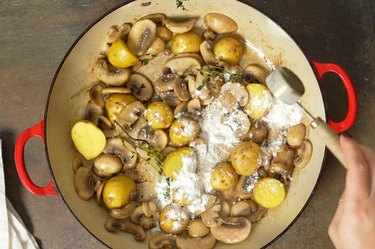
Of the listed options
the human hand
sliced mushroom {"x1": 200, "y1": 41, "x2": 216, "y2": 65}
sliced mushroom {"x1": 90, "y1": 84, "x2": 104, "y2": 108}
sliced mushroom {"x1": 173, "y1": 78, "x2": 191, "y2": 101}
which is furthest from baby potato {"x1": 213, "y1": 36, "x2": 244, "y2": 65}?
the human hand

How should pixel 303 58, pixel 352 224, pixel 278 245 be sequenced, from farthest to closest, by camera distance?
pixel 278 245 < pixel 303 58 < pixel 352 224

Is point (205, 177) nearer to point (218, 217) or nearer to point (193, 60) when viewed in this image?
point (218, 217)

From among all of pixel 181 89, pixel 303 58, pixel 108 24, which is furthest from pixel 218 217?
pixel 108 24

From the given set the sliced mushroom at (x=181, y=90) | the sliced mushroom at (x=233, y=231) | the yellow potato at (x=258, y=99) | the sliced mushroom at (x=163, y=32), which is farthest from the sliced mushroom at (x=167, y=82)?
the sliced mushroom at (x=233, y=231)

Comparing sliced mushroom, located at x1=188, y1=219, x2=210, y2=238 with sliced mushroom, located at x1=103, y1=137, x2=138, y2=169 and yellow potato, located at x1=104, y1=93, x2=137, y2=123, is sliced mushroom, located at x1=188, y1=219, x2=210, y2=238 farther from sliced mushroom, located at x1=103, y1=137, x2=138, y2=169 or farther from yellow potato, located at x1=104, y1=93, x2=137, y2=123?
yellow potato, located at x1=104, y1=93, x2=137, y2=123

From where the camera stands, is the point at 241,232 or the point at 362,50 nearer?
the point at 241,232
